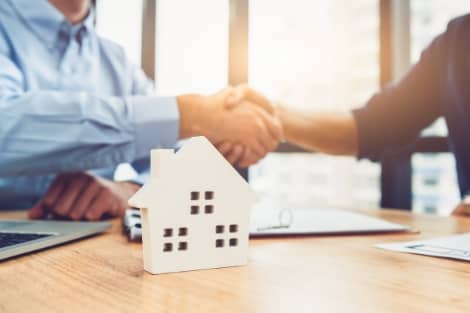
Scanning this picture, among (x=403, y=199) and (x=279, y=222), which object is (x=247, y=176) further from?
(x=279, y=222)

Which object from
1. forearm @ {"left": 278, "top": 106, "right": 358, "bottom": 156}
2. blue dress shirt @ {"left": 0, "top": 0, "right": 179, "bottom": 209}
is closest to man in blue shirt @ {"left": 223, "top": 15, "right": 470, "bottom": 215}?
forearm @ {"left": 278, "top": 106, "right": 358, "bottom": 156}

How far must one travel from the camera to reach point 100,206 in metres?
0.89

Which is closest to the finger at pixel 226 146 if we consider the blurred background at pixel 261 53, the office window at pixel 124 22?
the blurred background at pixel 261 53

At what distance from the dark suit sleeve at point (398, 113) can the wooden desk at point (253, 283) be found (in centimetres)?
91

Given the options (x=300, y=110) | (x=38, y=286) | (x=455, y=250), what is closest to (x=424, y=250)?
(x=455, y=250)

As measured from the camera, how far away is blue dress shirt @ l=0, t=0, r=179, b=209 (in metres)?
0.87

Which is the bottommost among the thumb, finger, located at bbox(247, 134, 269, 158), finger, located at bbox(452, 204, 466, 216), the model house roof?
finger, located at bbox(452, 204, 466, 216)

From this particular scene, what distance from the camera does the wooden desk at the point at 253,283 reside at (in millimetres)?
320

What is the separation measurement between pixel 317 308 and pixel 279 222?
0.41 m

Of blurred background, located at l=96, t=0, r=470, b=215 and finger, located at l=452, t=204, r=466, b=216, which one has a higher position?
blurred background, located at l=96, t=0, r=470, b=215

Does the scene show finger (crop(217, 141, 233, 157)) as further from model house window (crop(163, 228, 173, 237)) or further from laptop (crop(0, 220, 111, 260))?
model house window (crop(163, 228, 173, 237))

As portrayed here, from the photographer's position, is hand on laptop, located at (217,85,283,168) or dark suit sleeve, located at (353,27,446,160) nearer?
hand on laptop, located at (217,85,283,168)

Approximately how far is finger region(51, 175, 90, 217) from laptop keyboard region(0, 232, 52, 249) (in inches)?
11.3

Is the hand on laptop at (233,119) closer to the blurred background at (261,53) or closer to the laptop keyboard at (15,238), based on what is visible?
the blurred background at (261,53)
